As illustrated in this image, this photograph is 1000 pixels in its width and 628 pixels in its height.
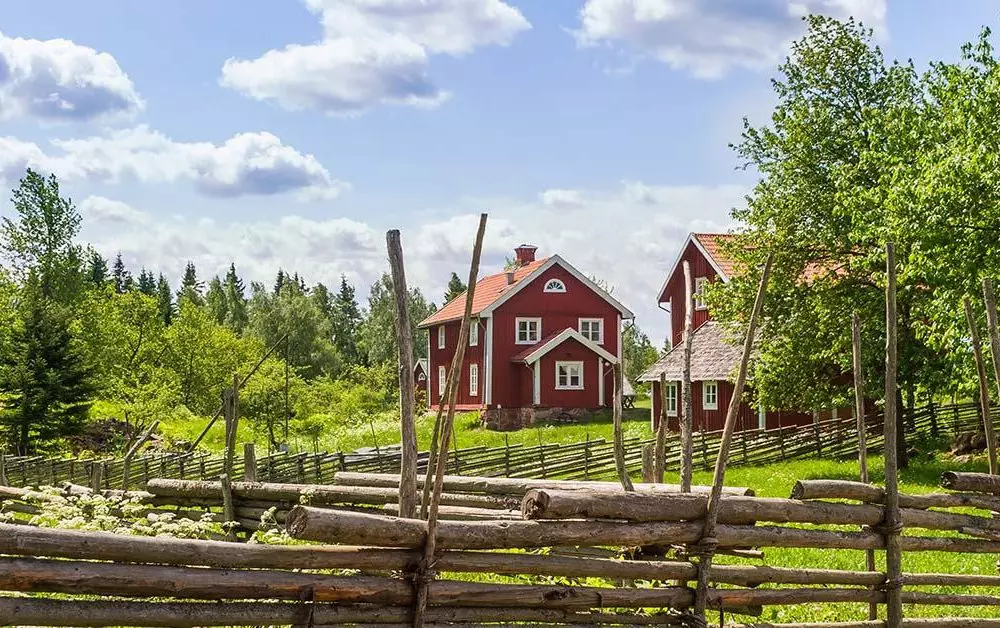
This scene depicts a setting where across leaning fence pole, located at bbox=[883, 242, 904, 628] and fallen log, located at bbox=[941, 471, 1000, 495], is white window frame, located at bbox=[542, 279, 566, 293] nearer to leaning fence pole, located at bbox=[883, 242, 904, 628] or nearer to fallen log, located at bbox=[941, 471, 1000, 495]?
fallen log, located at bbox=[941, 471, 1000, 495]

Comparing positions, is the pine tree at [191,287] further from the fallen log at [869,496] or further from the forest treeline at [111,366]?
the fallen log at [869,496]

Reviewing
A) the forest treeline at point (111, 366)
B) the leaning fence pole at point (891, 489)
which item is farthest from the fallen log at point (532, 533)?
the forest treeline at point (111, 366)

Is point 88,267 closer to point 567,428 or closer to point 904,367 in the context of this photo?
point 567,428

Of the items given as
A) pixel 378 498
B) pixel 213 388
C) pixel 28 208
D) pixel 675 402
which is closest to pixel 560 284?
pixel 675 402

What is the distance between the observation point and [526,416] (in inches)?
1417

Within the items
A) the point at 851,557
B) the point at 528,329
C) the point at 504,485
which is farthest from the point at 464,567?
the point at 528,329

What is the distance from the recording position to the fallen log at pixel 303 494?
7688 millimetres

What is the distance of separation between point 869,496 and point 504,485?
2.80 meters

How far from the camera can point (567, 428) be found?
33.8 metres

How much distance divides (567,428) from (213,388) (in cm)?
1383

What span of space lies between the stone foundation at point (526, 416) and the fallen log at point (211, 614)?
30.5 metres

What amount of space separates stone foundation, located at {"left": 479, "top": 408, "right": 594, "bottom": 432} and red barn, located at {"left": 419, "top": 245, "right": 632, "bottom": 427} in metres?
0.04

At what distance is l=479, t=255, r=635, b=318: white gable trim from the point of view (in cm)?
3688

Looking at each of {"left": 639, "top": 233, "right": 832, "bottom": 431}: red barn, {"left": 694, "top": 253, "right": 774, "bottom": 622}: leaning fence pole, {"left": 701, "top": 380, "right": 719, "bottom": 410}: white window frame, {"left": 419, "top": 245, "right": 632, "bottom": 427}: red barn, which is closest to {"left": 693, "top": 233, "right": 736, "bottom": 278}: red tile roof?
{"left": 639, "top": 233, "right": 832, "bottom": 431}: red barn
